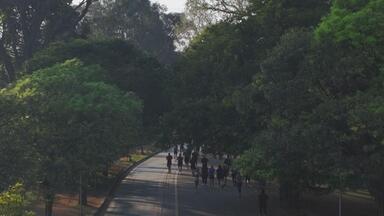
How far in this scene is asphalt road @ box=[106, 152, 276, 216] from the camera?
2944 cm

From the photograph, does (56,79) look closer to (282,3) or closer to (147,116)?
(282,3)

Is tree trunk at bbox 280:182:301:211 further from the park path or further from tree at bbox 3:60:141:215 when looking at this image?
tree at bbox 3:60:141:215

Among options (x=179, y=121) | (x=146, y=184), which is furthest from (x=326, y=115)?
(x=146, y=184)

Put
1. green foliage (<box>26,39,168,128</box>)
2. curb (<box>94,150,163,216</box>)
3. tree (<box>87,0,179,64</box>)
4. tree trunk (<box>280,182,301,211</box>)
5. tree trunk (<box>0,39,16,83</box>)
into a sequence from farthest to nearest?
tree (<box>87,0,179,64</box>)
tree trunk (<box>0,39,16,83</box>)
green foliage (<box>26,39,168,128</box>)
curb (<box>94,150,163,216</box>)
tree trunk (<box>280,182,301,211</box>)

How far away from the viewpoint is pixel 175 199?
110ft

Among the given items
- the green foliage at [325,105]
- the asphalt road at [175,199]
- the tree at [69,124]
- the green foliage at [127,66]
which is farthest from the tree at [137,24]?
the green foliage at [325,105]

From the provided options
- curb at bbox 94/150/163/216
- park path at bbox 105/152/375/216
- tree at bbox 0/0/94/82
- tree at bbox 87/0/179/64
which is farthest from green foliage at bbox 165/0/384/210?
tree at bbox 87/0/179/64

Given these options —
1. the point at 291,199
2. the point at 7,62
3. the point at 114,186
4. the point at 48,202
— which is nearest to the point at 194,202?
the point at 291,199

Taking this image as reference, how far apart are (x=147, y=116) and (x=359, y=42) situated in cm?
2715

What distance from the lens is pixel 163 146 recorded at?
32.3 meters

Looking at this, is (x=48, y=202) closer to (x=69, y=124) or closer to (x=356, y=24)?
(x=69, y=124)

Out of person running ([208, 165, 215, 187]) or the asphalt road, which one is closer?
the asphalt road

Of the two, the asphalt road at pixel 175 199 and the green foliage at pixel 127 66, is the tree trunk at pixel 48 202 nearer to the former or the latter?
the asphalt road at pixel 175 199

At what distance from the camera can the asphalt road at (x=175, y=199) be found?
29.4 meters
